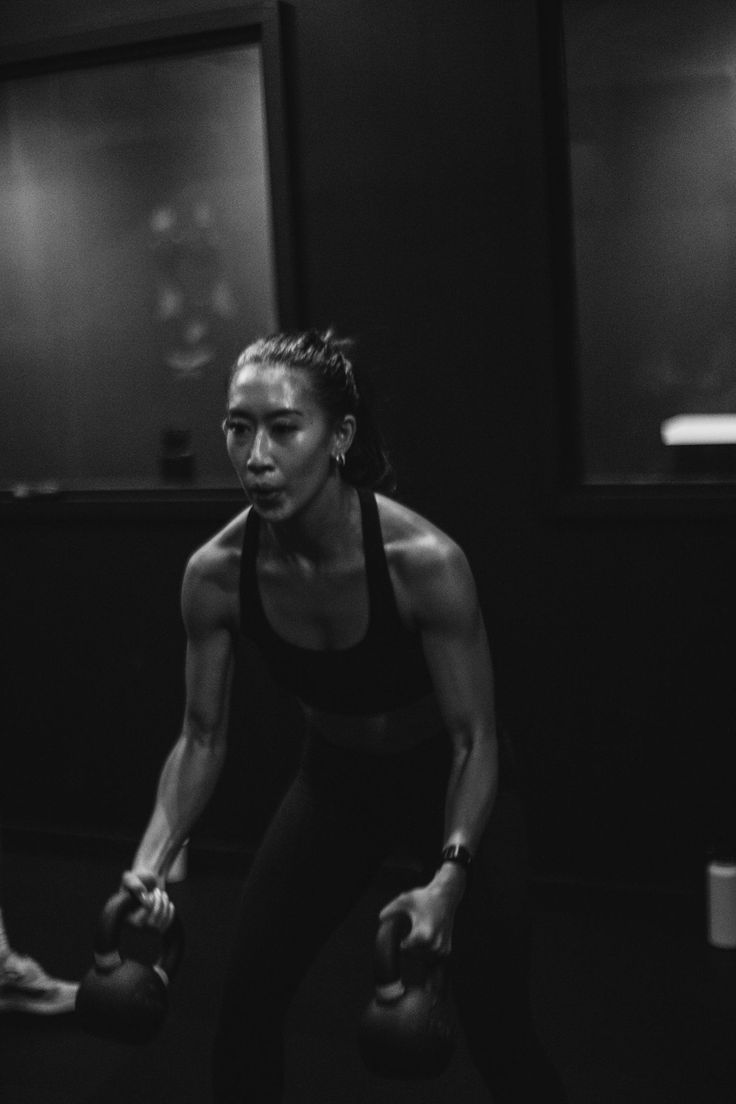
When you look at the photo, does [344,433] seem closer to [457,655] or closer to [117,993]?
[457,655]

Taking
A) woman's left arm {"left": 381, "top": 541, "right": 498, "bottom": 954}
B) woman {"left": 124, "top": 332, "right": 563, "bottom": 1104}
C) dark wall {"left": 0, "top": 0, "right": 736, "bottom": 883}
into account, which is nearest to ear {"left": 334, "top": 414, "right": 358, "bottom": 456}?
woman {"left": 124, "top": 332, "right": 563, "bottom": 1104}

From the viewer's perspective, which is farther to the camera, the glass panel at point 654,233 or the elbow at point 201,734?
the glass panel at point 654,233

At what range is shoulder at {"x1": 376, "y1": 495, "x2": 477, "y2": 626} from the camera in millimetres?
2135

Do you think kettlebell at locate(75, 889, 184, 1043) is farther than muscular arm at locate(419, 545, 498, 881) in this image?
No

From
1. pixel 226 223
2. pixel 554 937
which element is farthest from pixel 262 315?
pixel 554 937

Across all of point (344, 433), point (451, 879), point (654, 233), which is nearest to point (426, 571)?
point (344, 433)

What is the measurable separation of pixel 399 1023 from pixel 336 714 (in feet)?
1.99

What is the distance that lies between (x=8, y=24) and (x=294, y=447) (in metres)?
2.83

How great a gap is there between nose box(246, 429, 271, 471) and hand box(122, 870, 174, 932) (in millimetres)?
587

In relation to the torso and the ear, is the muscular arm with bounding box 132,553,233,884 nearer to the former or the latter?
the torso

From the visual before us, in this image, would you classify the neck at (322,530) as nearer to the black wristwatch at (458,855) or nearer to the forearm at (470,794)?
the forearm at (470,794)

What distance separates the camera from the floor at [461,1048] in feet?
9.88

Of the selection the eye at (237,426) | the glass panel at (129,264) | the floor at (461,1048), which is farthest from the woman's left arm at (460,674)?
the glass panel at (129,264)

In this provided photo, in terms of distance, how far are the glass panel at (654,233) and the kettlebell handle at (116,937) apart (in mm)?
2151
